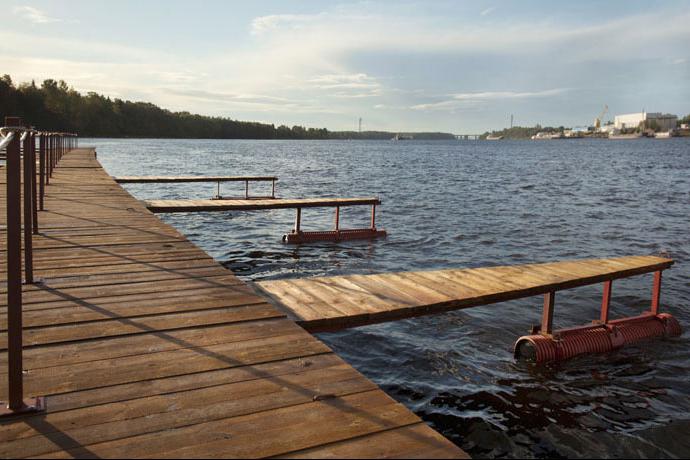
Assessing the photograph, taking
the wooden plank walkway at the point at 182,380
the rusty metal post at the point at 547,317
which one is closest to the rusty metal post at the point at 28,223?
the wooden plank walkway at the point at 182,380

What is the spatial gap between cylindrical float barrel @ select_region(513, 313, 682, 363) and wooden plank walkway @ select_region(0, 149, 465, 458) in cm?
382

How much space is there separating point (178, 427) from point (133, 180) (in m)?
16.6

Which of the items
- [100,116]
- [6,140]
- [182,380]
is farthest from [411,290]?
[100,116]

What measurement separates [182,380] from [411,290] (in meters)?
3.25

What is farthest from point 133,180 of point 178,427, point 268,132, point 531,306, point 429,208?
point 268,132

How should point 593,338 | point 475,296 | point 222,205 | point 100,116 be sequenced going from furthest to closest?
point 100,116 < point 222,205 < point 593,338 < point 475,296

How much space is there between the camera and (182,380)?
2.77 meters

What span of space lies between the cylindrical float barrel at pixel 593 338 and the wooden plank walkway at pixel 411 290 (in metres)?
0.76

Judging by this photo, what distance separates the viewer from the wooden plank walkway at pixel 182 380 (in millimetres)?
2207

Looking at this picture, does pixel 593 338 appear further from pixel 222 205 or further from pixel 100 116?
pixel 100 116

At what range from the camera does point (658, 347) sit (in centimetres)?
719

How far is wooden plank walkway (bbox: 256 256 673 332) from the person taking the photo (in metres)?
4.76

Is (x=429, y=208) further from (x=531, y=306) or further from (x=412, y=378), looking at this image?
(x=412, y=378)

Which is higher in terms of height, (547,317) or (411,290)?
(411,290)
